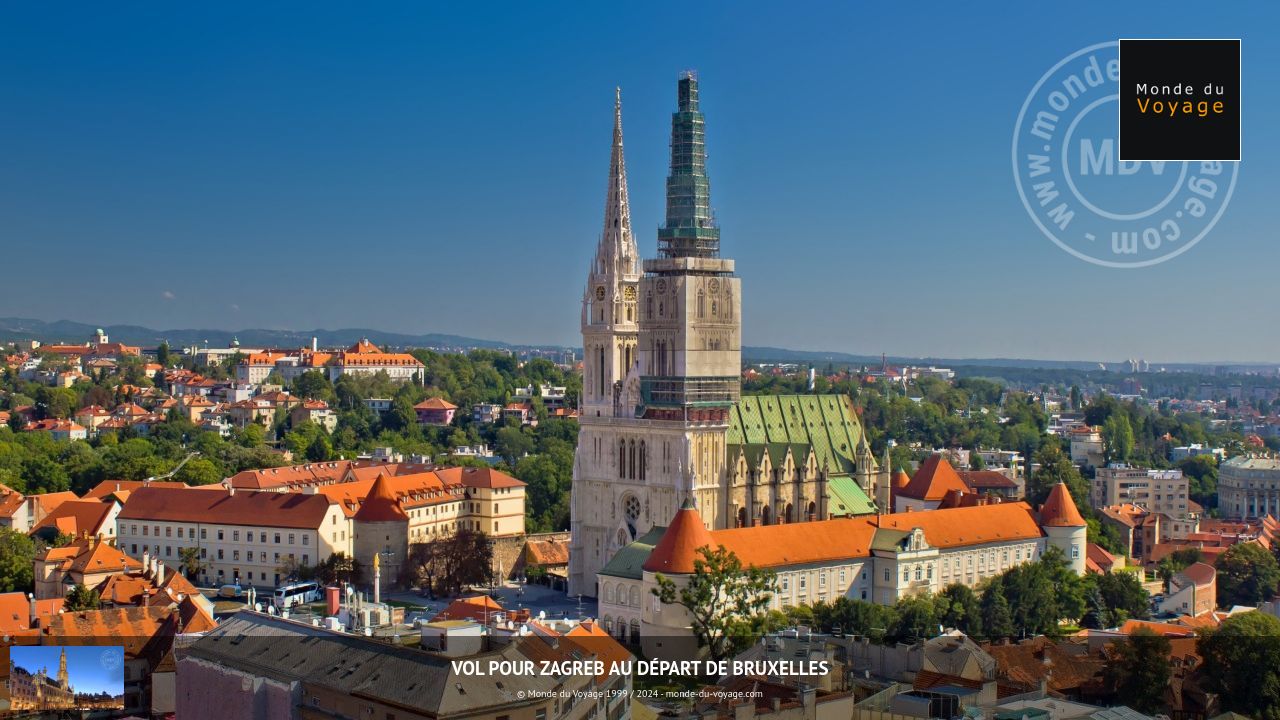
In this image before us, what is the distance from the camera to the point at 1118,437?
547 ft

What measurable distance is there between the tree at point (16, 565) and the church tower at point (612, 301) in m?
26.3

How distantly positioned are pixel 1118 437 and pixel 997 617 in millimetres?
97096

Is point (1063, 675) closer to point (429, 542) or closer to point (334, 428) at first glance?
point (429, 542)

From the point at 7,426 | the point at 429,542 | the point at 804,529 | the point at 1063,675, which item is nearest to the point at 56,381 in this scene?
the point at 7,426

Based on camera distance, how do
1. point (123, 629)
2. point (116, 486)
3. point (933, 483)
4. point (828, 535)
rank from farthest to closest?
point (116, 486), point (933, 483), point (828, 535), point (123, 629)

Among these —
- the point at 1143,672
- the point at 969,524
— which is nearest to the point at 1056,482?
the point at 969,524

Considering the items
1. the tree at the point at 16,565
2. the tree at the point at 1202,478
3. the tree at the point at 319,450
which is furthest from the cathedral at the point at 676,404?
the tree at the point at 1202,478

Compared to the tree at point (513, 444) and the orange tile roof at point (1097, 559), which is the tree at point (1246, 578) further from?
the tree at point (513, 444)

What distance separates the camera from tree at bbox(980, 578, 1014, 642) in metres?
74.2

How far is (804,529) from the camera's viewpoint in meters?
76.1

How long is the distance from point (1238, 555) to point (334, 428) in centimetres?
8678

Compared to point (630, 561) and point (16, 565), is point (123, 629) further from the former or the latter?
point (630, 561)

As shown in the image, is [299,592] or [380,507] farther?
Answer: [380,507]

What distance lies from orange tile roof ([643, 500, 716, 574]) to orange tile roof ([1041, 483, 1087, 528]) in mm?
23366
